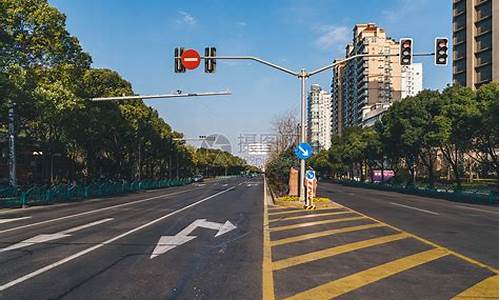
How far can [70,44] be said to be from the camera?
29.8 m

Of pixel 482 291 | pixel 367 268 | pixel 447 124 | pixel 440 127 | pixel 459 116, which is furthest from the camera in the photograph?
pixel 440 127

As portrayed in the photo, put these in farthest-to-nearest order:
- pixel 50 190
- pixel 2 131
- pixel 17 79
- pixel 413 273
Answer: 1. pixel 2 131
2. pixel 50 190
3. pixel 17 79
4. pixel 413 273

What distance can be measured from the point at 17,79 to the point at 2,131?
1105cm

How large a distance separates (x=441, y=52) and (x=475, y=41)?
71833 mm

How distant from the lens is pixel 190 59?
19.0 m

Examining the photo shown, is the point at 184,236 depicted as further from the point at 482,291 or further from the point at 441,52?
the point at 441,52

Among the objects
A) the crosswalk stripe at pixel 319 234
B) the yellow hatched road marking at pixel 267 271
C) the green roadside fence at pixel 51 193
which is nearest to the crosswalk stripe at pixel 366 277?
the yellow hatched road marking at pixel 267 271

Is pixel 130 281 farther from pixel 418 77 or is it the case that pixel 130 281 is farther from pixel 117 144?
pixel 418 77

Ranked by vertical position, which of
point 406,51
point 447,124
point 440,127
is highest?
point 406,51

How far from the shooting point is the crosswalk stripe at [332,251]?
871cm

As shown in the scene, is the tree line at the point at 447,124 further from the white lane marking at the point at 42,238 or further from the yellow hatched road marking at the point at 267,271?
the white lane marking at the point at 42,238

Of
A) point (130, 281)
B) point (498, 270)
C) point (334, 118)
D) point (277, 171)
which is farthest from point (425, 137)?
point (334, 118)

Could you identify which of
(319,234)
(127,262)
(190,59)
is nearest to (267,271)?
(127,262)

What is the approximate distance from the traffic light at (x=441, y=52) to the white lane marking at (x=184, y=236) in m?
9.64
